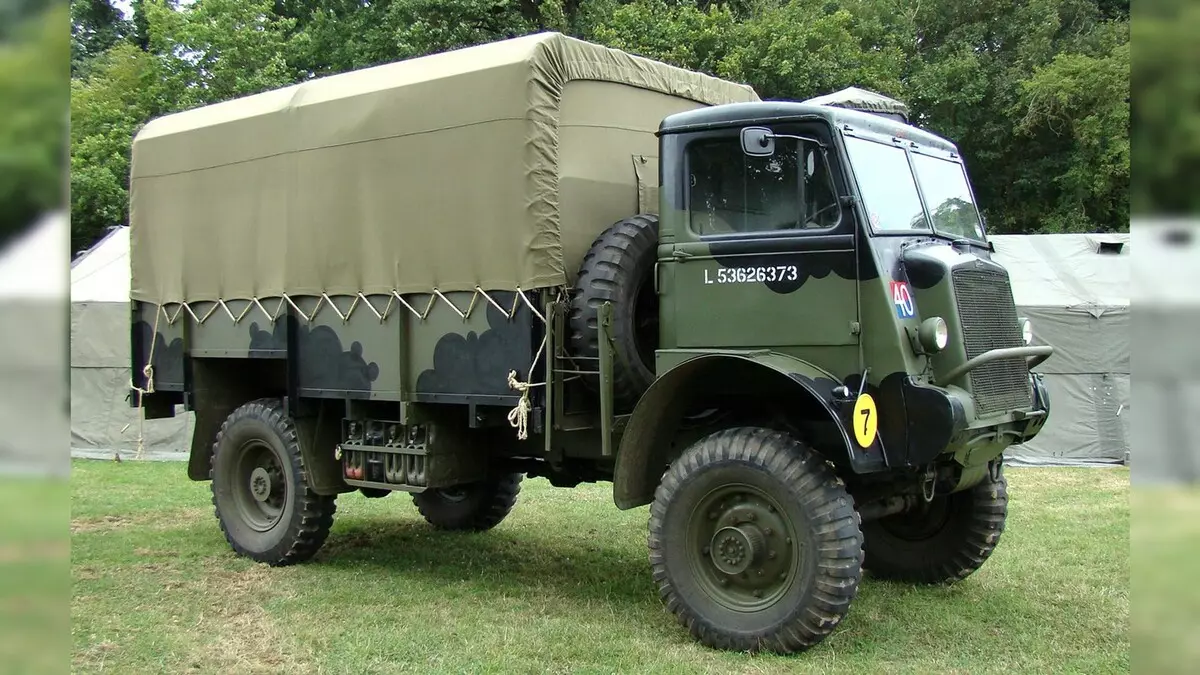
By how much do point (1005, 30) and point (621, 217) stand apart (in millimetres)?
23739

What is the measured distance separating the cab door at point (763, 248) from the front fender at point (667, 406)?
0.16m

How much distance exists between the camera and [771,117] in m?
5.70

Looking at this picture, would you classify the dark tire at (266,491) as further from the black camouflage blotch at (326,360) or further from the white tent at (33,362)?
the white tent at (33,362)

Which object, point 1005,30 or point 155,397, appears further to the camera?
point 1005,30

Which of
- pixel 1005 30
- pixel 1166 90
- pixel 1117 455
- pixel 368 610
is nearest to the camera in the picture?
pixel 1166 90

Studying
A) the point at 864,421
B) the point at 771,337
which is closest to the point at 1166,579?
the point at 864,421

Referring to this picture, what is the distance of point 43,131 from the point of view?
1.25m

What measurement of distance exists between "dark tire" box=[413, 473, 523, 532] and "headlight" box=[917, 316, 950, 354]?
4348mm

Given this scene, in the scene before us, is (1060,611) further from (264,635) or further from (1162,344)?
(1162,344)

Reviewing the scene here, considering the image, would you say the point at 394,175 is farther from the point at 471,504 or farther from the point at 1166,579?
the point at 1166,579

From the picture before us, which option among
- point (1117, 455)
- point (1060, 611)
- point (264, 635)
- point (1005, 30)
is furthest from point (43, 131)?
point (1005, 30)

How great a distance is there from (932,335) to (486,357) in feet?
8.67

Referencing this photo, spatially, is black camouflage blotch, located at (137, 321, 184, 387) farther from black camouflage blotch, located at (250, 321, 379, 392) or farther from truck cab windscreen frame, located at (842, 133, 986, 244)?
truck cab windscreen frame, located at (842, 133, 986, 244)

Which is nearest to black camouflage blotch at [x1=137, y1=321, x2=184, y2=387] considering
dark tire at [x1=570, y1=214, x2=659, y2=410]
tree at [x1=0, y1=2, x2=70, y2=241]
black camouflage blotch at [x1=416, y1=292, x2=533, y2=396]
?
black camouflage blotch at [x1=416, y1=292, x2=533, y2=396]
